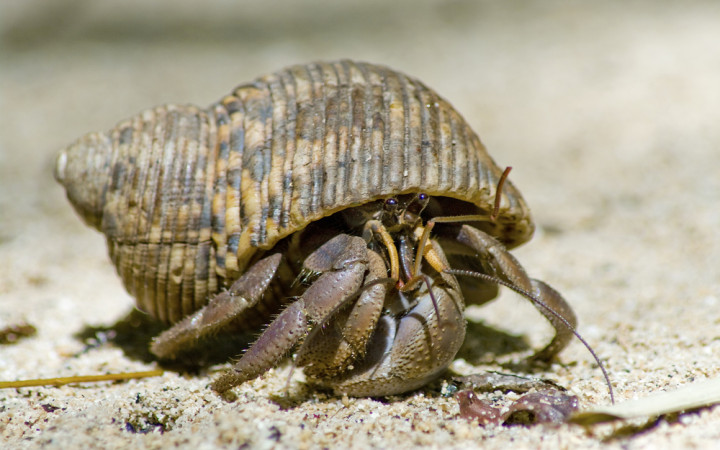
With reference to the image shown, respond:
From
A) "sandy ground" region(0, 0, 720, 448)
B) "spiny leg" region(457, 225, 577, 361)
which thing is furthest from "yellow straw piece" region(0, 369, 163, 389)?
"spiny leg" region(457, 225, 577, 361)

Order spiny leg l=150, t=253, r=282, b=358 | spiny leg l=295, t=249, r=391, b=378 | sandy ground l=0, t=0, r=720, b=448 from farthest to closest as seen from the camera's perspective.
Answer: spiny leg l=150, t=253, r=282, b=358 → spiny leg l=295, t=249, r=391, b=378 → sandy ground l=0, t=0, r=720, b=448

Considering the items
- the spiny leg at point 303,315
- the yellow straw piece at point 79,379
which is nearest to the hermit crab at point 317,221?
the spiny leg at point 303,315

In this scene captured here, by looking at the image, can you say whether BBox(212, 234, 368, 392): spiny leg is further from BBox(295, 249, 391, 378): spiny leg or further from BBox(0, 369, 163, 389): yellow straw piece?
BBox(0, 369, 163, 389): yellow straw piece

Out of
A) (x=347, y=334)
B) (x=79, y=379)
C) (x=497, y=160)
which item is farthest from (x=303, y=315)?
(x=497, y=160)

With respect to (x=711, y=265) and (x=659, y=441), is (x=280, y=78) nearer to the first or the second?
(x=659, y=441)

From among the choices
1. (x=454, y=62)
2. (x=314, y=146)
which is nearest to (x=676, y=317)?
(x=314, y=146)

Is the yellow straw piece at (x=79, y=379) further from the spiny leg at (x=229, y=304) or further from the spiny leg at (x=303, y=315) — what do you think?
the spiny leg at (x=303, y=315)

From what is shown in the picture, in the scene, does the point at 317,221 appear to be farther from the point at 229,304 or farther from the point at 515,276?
the point at 515,276
